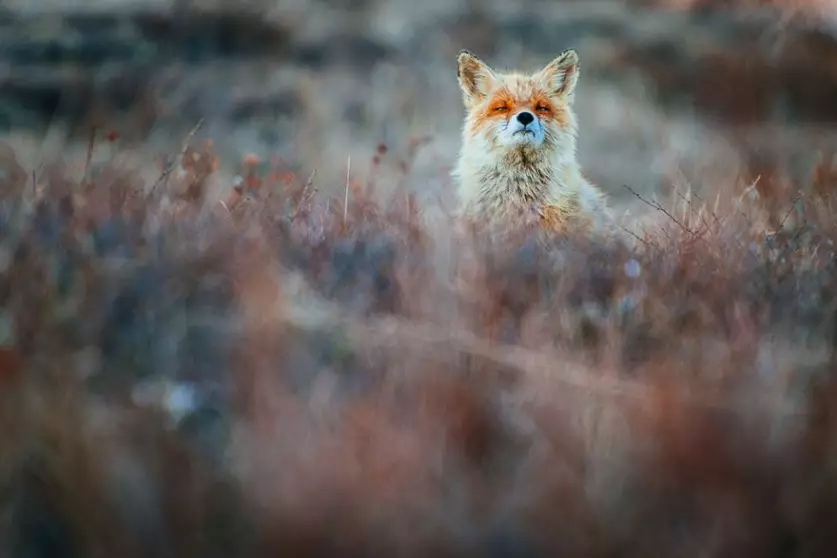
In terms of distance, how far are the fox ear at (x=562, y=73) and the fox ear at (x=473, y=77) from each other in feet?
1.22

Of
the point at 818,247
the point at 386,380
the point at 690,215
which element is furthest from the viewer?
the point at 690,215

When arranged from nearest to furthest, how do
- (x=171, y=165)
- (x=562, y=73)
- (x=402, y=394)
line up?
1. (x=402, y=394)
2. (x=171, y=165)
3. (x=562, y=73)

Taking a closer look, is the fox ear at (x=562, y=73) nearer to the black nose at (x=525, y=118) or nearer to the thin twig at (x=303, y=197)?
the black nose at (x=525, y=118)

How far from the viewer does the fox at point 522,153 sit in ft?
19.6

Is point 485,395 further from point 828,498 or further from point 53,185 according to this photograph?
point 53,185

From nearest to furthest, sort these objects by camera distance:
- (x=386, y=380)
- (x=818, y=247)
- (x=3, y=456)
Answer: (x=3, y=456), (x=386, y=380), (x=818, y=247)

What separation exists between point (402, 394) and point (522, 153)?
11.7ft

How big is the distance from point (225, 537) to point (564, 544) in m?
0.85

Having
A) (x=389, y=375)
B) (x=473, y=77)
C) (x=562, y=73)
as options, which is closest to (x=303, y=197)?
(x=473, y=77)

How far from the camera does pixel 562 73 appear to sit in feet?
21.8

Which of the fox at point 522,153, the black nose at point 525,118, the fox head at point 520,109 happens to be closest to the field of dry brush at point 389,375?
the fox at point 522,153

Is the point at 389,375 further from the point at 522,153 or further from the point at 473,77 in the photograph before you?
the point at 473,77

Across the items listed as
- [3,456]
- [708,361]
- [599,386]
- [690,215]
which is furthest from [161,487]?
[690,215]

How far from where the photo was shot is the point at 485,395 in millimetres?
2984
